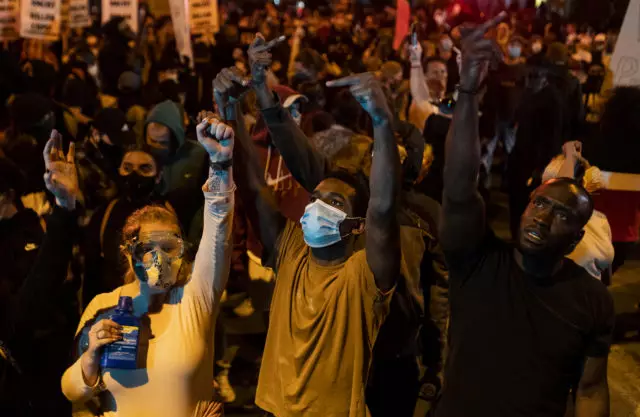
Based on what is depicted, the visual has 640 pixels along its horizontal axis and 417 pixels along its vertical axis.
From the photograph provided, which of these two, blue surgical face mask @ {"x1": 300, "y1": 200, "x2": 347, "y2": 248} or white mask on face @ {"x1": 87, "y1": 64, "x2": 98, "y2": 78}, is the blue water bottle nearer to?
blue surgical face mask @ {"x1": 300, "y1": 200, "x2": 347, "y2": 248}

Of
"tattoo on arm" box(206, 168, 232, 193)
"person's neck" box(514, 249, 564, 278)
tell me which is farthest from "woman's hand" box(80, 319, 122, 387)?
"person's neck" box(514, 249, 564, 278)

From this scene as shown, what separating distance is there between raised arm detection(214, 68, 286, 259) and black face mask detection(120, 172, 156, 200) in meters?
1.03

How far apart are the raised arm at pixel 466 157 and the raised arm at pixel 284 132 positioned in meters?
1.16

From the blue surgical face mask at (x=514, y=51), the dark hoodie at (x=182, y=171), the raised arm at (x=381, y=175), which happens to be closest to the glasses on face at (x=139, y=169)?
the dark hoodie at (x=182, y=171)

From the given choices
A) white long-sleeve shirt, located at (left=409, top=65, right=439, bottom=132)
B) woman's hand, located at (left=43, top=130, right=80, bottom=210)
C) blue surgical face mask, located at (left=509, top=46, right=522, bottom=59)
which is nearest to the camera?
woman's hand, located at (left=43, top=130, right=80, bottom=210)

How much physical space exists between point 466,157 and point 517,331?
0.66m

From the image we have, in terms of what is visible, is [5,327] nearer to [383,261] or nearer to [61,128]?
[383,261]

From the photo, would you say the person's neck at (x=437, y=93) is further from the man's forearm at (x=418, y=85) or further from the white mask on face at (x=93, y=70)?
the white mask on face at (x=93, y=70)

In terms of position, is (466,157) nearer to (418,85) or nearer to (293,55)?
(418,85)

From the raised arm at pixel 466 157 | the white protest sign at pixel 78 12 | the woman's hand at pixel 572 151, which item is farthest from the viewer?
the white protest sign at pixel 78 12

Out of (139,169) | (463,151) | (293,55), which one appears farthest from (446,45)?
(463,151)

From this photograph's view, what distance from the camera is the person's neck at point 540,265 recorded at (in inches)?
96.9

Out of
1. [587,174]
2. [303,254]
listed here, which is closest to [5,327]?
[303,254]

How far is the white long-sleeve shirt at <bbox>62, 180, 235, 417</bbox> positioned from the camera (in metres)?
2.60
